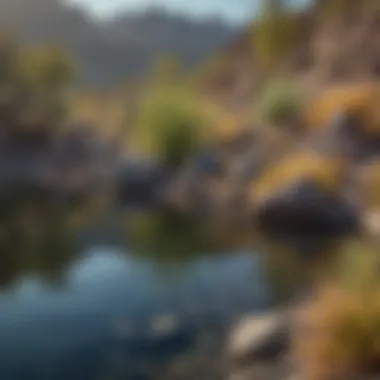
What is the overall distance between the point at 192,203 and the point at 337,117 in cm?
154

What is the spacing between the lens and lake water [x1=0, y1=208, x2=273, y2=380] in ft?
8.83

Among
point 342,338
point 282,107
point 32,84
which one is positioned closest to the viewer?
point 342,338

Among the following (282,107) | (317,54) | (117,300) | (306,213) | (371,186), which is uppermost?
(317,54)

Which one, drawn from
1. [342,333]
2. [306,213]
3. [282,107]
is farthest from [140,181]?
[342,333]

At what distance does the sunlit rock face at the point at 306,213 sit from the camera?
4391mm

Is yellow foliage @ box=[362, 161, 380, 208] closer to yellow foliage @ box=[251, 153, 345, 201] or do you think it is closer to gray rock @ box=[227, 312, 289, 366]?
yellow foliage @ box=[251, 153, 345, 201]

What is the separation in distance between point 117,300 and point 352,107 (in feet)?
11.6

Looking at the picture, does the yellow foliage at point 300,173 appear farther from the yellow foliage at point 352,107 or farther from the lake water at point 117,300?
the yellow foliage at point 352,107

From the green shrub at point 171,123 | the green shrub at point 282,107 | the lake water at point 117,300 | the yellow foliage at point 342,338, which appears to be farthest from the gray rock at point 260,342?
the green shrub at point 282,107

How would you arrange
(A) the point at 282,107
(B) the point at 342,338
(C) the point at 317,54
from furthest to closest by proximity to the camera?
(C) the point at 317,54
(A) the point at 282,107
(B) the point at 342,338

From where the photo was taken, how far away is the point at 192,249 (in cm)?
421

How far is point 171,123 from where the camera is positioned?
5.93m

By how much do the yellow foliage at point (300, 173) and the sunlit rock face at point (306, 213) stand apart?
0.07m

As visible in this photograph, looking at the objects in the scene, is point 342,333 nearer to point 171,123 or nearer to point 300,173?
point 300,173
